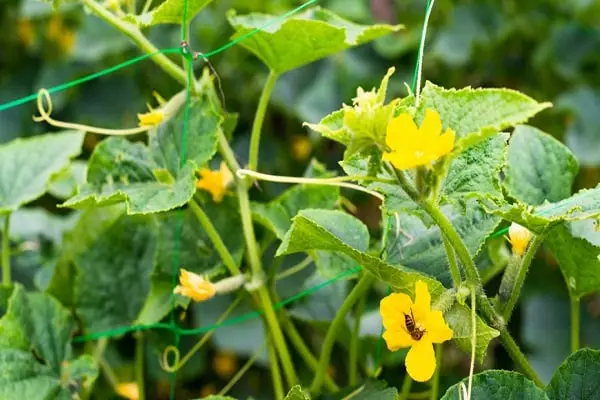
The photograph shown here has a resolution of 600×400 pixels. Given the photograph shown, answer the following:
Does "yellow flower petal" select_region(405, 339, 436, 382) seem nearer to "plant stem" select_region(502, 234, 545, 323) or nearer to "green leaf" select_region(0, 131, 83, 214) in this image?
"plant stem" select_region(502, 234, 545, 323)

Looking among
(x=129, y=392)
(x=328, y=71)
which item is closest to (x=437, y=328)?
(x=129, y=392)

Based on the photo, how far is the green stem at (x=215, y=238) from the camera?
0.76m

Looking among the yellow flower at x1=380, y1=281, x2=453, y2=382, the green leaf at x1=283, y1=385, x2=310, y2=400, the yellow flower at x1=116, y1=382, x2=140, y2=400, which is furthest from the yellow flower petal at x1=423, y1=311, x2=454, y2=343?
the yellow flower at x1=116, y1=382, x2=140, y2=400

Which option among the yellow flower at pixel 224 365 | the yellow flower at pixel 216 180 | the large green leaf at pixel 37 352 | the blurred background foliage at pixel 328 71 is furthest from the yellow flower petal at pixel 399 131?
the yellow flower at pixel 224 365

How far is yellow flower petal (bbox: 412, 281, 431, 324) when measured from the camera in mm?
559

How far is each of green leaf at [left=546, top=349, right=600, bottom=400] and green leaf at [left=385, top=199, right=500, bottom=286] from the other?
0.34 feet

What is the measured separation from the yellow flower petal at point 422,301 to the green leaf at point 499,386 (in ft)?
0.22

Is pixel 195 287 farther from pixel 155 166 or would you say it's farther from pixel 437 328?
pixel 437 328

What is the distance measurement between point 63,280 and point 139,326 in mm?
141

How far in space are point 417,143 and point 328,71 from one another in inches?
46.0

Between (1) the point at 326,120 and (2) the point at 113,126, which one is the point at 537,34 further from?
(1) the point at 326,120

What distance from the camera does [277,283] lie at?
96 centimetres

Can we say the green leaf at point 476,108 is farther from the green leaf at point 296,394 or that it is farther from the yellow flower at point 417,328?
the green leaf at point 296,394

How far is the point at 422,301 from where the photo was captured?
1.83 feet
